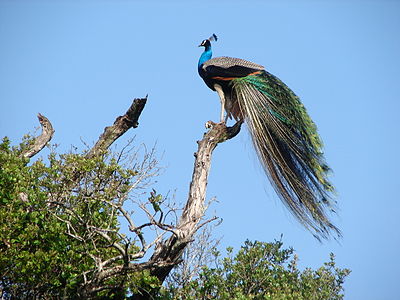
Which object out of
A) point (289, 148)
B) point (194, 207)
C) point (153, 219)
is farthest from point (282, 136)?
point (153, 219)

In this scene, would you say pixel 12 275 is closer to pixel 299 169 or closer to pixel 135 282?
pixel 135 282

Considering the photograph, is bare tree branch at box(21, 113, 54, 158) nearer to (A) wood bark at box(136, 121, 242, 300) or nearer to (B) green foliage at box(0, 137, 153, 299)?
(B) green foliage at box(0, 137, 153, 299)

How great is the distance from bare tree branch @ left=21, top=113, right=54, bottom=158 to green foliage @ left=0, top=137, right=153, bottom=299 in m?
1.18

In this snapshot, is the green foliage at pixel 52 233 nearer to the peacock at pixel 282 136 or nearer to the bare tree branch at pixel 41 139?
the bare tree branch at pixel 41 139

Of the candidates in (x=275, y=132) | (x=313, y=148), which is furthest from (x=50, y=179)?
(x=313, y=148)

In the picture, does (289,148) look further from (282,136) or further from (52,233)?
(52,233)

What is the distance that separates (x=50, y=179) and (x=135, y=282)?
1.80m

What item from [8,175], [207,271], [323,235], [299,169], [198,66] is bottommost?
[8,175]

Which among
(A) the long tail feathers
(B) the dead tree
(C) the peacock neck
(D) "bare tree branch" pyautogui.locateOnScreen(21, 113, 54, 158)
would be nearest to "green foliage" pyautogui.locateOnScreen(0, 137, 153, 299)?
(B) the dead tree

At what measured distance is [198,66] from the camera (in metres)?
9.27

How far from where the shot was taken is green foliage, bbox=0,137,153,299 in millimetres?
5859

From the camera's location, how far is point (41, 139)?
812cm

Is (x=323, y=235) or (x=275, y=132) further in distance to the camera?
(x=275, y=132)

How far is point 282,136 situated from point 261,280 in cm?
207
